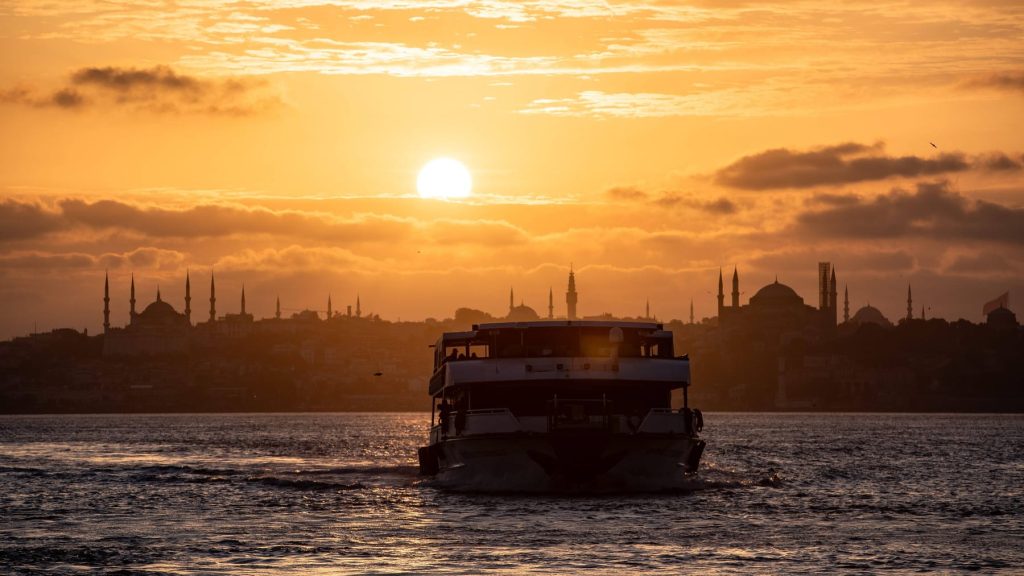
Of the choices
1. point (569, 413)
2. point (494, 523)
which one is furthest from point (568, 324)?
point (494, 523)

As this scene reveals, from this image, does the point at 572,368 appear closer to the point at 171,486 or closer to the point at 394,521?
the point at 394,521

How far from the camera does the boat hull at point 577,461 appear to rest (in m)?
50.1

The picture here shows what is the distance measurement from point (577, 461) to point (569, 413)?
1.48 metres

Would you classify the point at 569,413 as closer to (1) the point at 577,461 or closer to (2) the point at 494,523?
(1) the point at 577,461

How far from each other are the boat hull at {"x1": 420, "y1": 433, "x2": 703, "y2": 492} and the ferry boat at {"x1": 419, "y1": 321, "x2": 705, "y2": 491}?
0.10ft

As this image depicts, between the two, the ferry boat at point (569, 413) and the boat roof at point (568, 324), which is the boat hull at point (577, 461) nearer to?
the ferry boat at point (569, 413)

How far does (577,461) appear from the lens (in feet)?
165

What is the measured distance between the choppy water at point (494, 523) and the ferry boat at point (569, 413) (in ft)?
3.12

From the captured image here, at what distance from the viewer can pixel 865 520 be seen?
45062 mm

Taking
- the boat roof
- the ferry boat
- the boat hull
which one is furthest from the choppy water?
the boat roof

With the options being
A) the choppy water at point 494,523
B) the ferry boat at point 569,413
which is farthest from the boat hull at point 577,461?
the choppy water at point 494,523

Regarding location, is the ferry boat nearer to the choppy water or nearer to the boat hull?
the boat hull

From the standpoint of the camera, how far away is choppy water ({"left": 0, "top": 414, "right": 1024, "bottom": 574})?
35500 mm

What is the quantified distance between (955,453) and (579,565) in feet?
207
